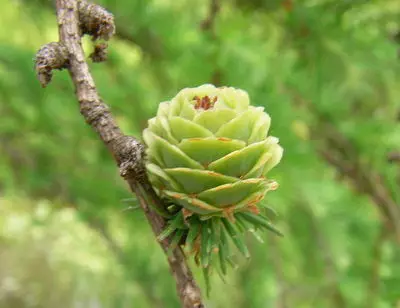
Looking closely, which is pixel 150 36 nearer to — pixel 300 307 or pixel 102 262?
pixel 300 307

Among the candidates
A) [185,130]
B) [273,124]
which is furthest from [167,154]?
[273,124]

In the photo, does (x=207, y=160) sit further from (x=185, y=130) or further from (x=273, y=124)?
(x=273, y=124)

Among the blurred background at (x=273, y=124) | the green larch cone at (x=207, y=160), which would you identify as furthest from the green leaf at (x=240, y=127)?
the blurred background at (x=273, y=124)

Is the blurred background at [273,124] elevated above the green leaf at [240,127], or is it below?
above

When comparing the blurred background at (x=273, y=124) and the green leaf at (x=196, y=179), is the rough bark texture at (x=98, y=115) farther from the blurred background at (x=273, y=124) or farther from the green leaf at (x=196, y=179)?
the blurred background at (x=273, y=124)

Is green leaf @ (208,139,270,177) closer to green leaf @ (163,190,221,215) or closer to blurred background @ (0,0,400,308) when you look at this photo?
green leaf @ (163,190,221,215)

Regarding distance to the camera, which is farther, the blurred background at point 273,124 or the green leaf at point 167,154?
the blurred background at point 273,124

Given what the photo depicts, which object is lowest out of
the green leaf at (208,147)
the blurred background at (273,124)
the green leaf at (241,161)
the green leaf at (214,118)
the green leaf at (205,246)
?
the green leaf at (205,246)

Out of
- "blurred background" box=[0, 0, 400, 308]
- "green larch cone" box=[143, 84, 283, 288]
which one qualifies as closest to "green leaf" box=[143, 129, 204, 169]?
"green larch cone" box=[143, 84, 283, 288]
